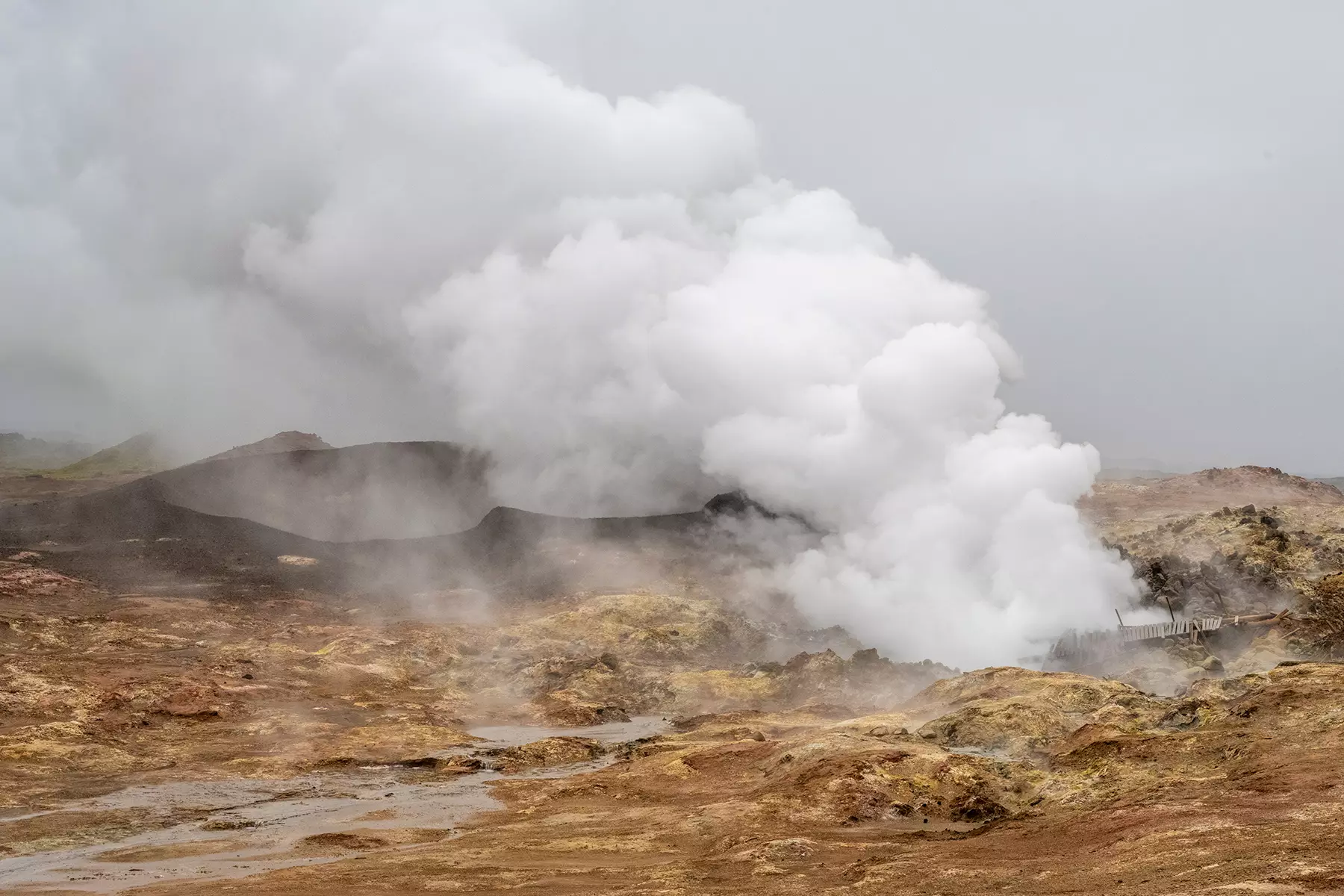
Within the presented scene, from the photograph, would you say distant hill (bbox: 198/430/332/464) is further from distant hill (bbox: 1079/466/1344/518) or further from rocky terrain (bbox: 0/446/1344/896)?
distant hill (bbox: 1079/466/1344/518)

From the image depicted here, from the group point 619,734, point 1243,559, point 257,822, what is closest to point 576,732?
point 619,734

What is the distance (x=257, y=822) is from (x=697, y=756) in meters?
15.6

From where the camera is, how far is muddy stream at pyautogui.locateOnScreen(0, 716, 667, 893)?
2277 centimetres

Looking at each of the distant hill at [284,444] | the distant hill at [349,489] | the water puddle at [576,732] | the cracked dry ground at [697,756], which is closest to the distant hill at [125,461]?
the distant hill at [284,444]

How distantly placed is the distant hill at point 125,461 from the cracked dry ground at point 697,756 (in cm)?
11924

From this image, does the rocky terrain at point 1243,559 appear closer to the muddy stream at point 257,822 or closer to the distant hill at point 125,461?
the muddy stream at point 257,822

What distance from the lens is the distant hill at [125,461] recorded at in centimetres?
17000

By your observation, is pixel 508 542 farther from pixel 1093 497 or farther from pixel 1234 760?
pixel 1234 760

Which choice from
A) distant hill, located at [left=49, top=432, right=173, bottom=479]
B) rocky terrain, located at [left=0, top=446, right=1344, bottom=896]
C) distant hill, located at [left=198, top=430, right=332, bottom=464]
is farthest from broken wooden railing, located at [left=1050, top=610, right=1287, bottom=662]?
distant hill, located at [left=49, top=432, right=173, bottom=479]

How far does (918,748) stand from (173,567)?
74733mm

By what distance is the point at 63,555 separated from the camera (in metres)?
80.6

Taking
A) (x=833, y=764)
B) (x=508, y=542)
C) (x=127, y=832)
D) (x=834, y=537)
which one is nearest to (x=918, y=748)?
(x=833, y=764)

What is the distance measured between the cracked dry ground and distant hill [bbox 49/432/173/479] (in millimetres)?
119245

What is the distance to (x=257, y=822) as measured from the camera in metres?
28.8
